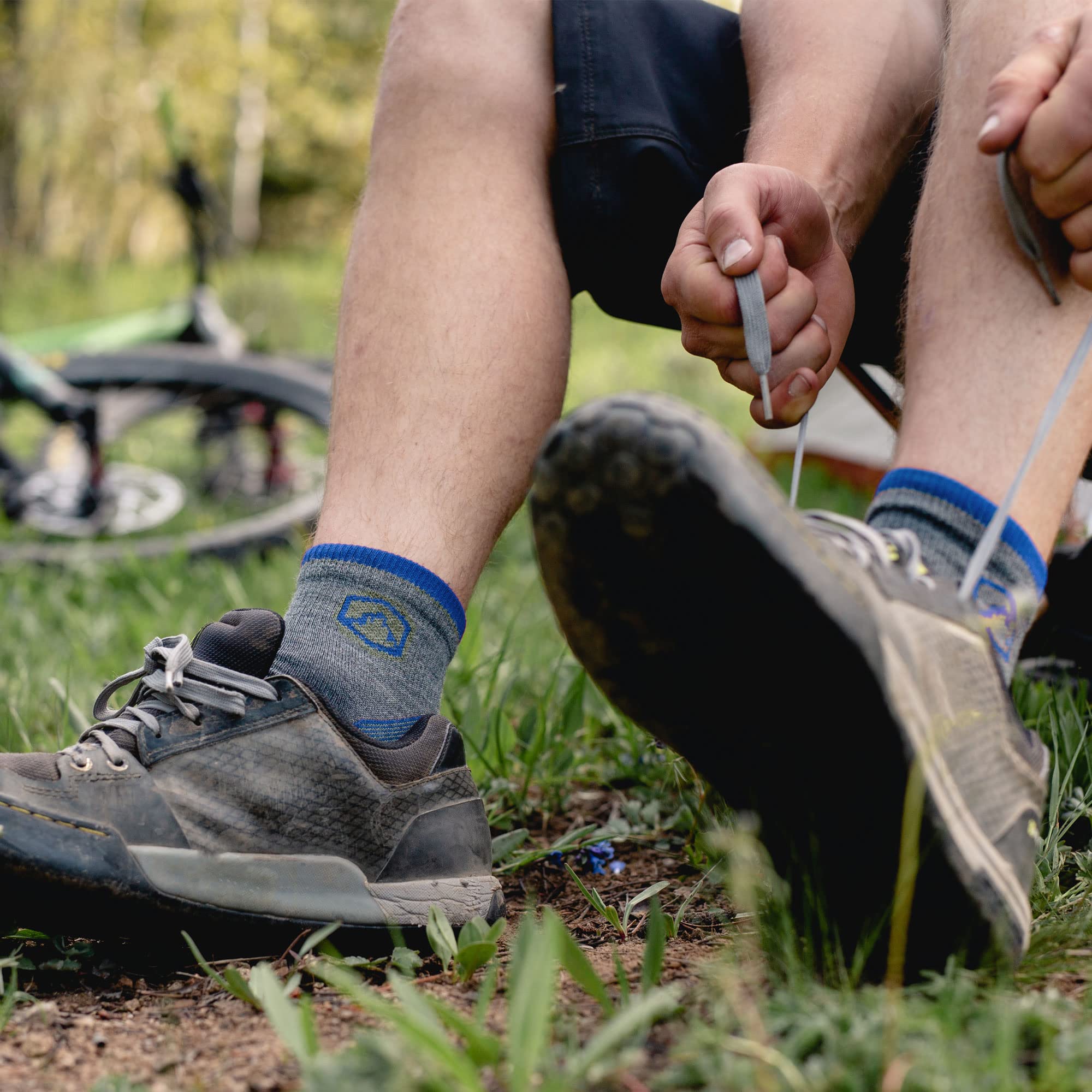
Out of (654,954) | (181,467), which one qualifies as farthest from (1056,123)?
(181,467)

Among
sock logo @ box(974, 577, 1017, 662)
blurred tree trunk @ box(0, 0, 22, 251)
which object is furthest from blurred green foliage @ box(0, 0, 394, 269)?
sock logo @ box(974, 577, 1017, 662)

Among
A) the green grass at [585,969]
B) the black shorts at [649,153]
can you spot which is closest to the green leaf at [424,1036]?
the green grass at [585,969]

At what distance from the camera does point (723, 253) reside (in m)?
1.01

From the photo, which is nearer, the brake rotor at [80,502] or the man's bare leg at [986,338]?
the man's bare leg at [986,338]

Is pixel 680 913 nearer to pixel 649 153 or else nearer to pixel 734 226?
pixel 734 226

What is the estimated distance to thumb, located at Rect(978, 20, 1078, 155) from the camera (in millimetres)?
887

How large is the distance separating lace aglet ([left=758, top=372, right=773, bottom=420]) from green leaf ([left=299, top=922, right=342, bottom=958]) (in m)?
0.64

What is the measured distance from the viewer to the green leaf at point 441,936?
1011 mm

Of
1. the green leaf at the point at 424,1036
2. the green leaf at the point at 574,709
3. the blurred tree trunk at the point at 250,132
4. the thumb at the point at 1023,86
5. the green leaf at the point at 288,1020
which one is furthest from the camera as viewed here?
the blurred tree trunk at the point at 250,132

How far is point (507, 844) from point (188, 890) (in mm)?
425

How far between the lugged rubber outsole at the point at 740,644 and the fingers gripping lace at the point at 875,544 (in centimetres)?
9

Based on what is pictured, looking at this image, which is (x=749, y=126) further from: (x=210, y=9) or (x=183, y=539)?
(x=210, y=9)

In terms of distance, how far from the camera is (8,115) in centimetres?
1026

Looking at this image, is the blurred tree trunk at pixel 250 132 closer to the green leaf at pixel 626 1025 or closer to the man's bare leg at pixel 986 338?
the man's bare leg at pixel 986 338
